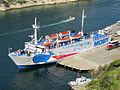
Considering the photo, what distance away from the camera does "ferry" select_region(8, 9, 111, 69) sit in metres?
83.7

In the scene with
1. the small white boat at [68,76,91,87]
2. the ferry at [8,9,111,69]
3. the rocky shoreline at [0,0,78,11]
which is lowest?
the small white boat at [68,76,91,87]

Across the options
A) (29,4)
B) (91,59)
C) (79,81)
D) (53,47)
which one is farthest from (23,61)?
(29,4)

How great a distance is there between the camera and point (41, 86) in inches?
2874

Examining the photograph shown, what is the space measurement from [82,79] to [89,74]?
24.2ft

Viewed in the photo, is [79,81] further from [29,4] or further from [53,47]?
[29,4]

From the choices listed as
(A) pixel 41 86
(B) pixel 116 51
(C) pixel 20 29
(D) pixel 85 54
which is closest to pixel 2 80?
(A) pixel 41 86

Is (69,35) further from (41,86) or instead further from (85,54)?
(41,86)

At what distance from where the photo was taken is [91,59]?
84.4 m

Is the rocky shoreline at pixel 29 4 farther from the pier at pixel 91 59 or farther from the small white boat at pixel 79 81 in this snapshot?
the small white boat at pixel 79 81

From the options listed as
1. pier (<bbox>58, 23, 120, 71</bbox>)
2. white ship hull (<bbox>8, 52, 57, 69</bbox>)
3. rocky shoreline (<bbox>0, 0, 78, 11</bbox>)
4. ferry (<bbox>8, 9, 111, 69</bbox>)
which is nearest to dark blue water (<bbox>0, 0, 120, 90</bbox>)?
white ship hull (<bbox>8, 52, 57, 69</bbox>)

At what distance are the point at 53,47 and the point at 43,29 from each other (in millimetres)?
25581

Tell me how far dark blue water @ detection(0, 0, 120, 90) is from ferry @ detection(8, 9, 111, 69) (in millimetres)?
2314

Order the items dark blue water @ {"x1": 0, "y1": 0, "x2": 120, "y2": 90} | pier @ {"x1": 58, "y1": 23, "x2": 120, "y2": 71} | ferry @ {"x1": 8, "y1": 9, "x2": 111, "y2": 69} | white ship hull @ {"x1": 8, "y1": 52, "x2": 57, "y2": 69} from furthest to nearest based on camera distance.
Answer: ferry @ {"x1": 8, "y1": 9, "x2": 111, "y2": 69}, white ship hull @ {"x1": 8, "y1": 52, "x2": 57, "y2": 69}, pier @ {"x1": 58, "y1": 23, "x2": 120, "y2": 71}, dark blue water @ {"x1": 0, "y1": 0, "x2": 120, "y2": 90}

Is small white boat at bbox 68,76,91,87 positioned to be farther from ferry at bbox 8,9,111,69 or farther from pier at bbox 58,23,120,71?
ferry at bbox 8,9,111,69
